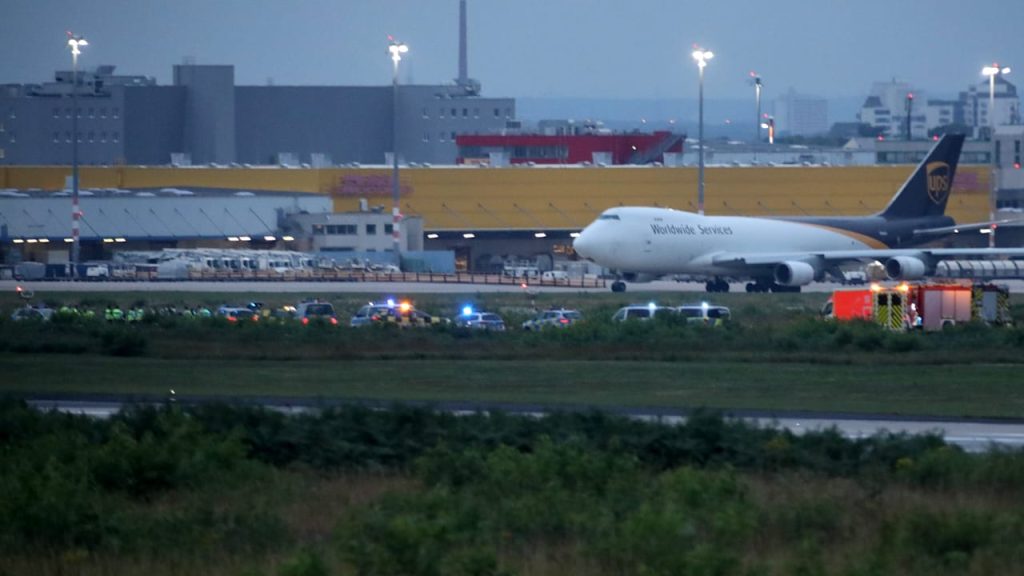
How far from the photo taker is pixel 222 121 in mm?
118375

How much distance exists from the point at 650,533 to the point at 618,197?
82704 mm

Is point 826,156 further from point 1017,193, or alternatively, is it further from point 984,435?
point 984,435

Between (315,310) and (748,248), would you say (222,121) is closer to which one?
(748,248)

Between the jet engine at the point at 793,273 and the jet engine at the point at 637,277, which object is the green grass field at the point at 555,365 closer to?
the jet engine at the point at 793,273

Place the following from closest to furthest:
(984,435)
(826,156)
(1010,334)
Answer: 1. (984,435)
2. (1010,334)
3. (826,156)

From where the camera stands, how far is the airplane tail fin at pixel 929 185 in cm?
7000

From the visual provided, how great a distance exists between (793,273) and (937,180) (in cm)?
1448

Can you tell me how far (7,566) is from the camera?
12414mm

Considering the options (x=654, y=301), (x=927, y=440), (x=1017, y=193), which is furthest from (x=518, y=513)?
(x=1017, y=193)

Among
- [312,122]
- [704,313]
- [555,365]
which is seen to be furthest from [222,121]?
[555,365]

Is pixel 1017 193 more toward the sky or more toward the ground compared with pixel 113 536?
more toward the sky

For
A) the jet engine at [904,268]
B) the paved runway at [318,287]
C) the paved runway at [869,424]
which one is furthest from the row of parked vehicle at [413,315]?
the paved runway at [869,424]

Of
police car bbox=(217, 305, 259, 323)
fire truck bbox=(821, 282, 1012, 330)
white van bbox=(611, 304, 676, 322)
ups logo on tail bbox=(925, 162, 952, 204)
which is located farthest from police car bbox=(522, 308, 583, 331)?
ups logo on tail bbox=(925, 162, 952, 204)

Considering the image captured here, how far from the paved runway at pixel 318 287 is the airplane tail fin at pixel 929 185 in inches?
187
